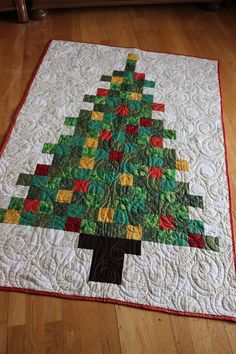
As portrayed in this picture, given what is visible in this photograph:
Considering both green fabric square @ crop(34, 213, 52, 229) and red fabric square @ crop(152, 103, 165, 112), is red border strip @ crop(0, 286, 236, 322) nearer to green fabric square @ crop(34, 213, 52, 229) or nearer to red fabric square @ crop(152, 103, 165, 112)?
green fabric square @ crop(34, 213, 52, 229)

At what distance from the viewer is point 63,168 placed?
125cm

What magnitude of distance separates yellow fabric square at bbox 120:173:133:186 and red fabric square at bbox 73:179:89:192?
0.43 ft

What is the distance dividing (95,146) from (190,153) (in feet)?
1.27

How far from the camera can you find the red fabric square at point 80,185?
3.92ft

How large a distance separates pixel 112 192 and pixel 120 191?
30 millimetres

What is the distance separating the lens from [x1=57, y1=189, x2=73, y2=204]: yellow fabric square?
45.8 inches

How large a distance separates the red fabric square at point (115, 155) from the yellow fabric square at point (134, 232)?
12.0 inches

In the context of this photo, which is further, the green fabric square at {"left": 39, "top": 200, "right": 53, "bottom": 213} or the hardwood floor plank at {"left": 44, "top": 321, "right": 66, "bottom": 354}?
the green fabric square at {"left": 39, "top": 200, "right": 53, "bottom": 213}

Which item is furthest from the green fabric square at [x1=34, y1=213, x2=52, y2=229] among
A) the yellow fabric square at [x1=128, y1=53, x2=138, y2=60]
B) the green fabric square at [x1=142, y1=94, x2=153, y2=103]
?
the yellow fabric square at [x1=128, y1=53, x2=138, y2=60]

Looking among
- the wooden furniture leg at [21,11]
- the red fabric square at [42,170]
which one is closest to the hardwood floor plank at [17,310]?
the red fabric square at [42,170]

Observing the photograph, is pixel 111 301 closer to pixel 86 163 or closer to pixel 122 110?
pixel 86 163

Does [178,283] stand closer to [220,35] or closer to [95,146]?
[95,146]

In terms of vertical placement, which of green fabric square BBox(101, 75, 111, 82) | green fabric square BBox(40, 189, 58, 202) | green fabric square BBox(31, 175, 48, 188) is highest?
green fabric square BBox(101, 75, 111, 82)

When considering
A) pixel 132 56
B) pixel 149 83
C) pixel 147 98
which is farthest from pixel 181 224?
pixel 132 56
